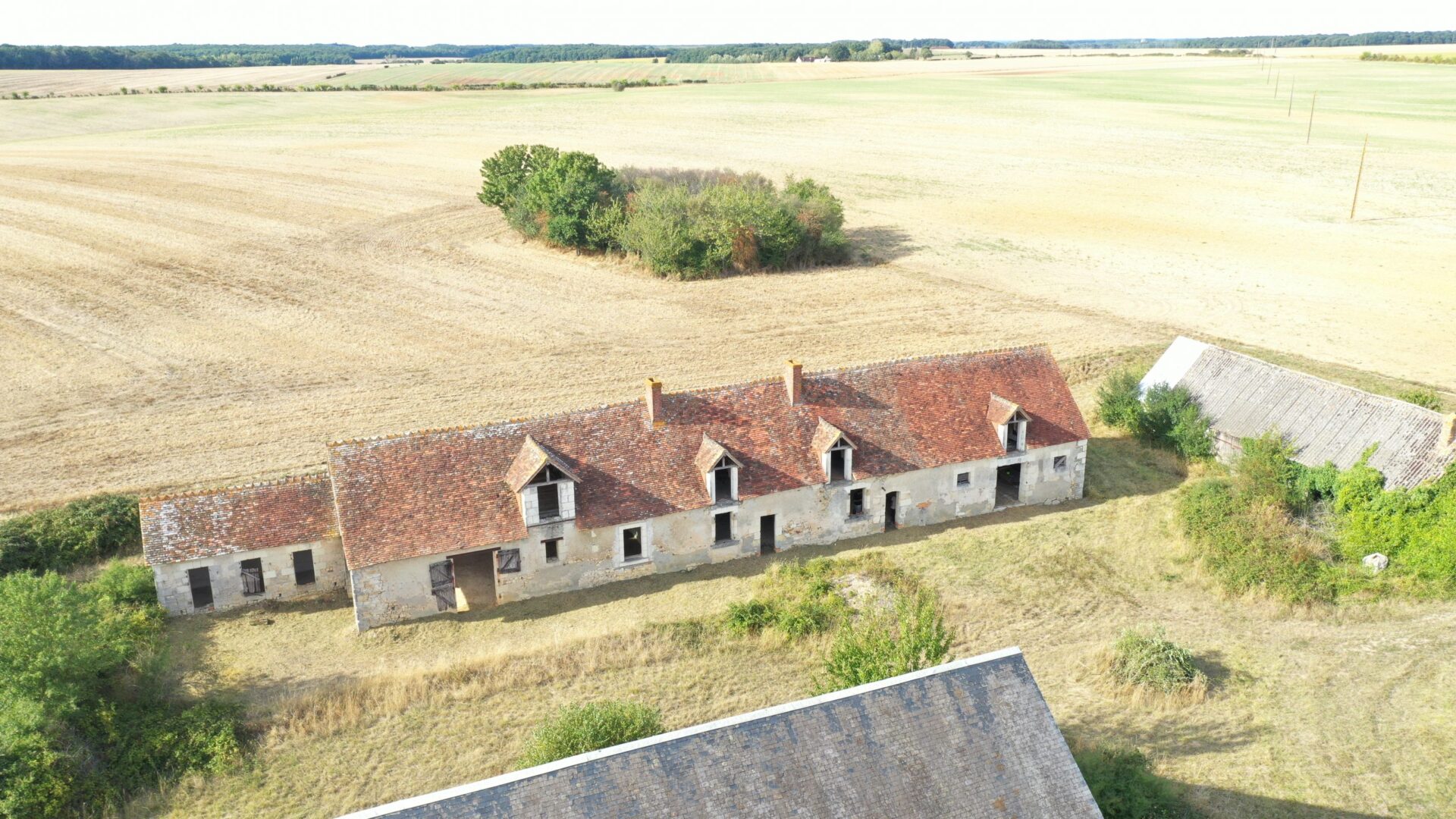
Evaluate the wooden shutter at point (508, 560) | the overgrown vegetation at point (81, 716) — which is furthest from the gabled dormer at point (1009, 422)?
the overgrown vegetation at point (81, 716)

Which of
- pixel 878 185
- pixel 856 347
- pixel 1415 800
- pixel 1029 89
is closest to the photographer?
pixel 1415 800

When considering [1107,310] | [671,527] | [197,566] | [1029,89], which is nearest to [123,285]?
[197,566]

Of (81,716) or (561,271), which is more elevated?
(561,271)

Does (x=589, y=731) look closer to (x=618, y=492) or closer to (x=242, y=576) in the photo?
(x=618, y=492)

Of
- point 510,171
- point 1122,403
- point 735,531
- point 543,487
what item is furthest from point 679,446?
point 510,171

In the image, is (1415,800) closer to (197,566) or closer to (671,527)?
(671,527)

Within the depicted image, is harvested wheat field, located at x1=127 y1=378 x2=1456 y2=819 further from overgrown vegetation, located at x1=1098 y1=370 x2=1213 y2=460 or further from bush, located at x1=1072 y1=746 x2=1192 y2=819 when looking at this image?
overgrown vegetation, located at x1=1098 y1=370 x2=1213 y2=460
